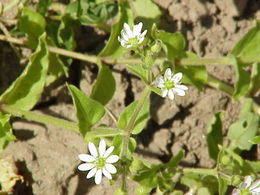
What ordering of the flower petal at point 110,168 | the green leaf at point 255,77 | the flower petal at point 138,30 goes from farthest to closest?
the green leaf at point 255,77 < the flower petal at point 138,30 < the flower petal at point 110,168

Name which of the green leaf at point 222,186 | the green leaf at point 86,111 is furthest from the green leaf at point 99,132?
the green leaf at point 222,186

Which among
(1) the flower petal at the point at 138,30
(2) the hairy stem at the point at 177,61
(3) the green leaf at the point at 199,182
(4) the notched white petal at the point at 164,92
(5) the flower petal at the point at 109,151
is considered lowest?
(3) the green leaf at the point at 199,182

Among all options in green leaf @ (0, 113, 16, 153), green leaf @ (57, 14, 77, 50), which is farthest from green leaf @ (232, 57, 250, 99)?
green leaf @ (0, 113, 16, 153)

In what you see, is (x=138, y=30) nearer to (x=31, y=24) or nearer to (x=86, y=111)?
(x=86, y=111)

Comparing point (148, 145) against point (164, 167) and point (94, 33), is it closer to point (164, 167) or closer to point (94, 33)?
point (164, 167)

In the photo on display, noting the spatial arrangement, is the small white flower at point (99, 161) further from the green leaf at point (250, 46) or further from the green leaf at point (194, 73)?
the green leaf at point (250, 46)

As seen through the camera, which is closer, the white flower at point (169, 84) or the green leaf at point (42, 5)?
the white flower at point (169, 84)
